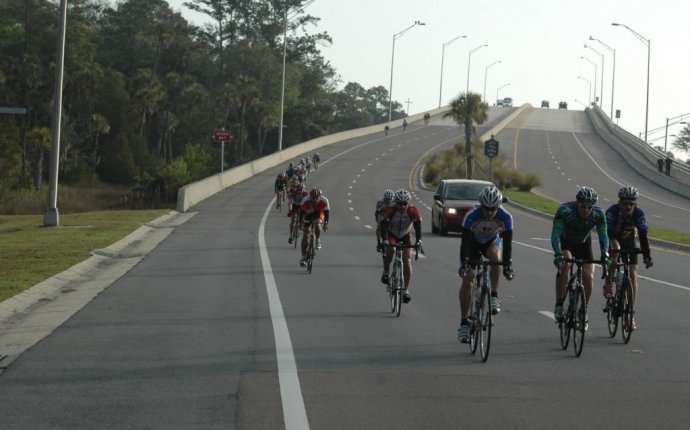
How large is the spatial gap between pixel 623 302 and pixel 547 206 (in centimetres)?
4096

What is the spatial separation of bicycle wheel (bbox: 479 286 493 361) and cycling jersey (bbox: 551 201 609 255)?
1202 millimetres

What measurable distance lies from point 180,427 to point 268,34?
143 meters

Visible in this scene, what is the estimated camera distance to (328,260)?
84.2 feet


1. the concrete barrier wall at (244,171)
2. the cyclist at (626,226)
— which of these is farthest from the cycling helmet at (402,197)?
the concrete barrier wall at (244,171)

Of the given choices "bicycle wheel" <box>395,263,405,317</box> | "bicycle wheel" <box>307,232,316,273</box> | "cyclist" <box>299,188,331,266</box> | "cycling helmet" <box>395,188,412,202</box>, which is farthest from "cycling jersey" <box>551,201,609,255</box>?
"cyclist" <box>299,188,331,266</box>

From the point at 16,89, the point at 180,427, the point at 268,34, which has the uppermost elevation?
the point at 268,34

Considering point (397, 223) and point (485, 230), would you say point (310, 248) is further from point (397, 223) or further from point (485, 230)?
point (485, 230)

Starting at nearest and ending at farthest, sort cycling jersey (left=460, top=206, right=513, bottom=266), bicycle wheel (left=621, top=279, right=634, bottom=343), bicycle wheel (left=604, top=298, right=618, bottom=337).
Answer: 1. cycling jersey (left=460, top=206, right=513, bottom=266)
2. bicycle wheel (left=621, top=279, right=634, bottom=343)
3. bicycle wheel (left=604, top=298, right=618, bottom=337)

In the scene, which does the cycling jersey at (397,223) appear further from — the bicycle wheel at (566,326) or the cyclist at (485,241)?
the bicycle wheel at (566,326)

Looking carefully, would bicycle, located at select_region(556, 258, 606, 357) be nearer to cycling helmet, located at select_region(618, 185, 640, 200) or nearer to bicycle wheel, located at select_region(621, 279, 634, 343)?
bicycle wheel, located at select_region(621, 279, 634, 343)

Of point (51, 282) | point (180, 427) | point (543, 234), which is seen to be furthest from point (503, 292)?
point (543, 234)

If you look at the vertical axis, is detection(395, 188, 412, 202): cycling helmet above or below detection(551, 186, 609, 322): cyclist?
above

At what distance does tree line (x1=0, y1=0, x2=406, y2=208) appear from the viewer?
86875mm

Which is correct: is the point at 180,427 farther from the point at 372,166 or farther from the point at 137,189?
the point at 372,166
